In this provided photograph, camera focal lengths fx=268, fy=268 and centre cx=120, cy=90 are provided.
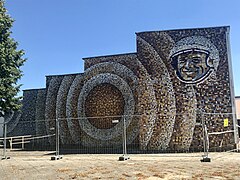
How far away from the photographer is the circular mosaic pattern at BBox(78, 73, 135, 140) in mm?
18719

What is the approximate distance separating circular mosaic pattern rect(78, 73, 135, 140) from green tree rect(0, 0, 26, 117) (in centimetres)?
503

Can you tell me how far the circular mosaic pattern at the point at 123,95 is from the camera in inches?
Answer: 737

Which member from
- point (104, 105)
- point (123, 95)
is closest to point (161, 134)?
point (123, 95)

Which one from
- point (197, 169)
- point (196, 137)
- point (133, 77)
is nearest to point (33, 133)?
point (133, 77)

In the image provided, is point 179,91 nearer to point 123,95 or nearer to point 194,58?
point 194,58

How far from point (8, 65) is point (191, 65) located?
42.2 feet

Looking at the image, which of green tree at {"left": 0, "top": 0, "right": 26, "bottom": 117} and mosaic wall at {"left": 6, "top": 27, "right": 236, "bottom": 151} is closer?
mosaic wall at {"left": 6, "top": 27, "right": 236, "bottom": 151}

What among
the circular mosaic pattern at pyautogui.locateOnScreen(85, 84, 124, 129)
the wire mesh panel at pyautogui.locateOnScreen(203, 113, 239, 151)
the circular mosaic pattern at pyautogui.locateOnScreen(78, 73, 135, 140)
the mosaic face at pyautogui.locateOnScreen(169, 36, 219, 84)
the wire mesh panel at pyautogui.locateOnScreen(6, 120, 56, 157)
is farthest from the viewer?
the wire mesh panel at pyautogui.locateOnScreen(6, 120, 56, 157)

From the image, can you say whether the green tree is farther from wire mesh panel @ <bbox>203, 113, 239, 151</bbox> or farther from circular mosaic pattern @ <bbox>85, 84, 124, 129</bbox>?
wire mesh panel @ <bbox>203, 113, 239, 151</bbox>

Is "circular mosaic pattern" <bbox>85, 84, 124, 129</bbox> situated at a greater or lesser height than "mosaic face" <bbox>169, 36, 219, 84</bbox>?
lesser

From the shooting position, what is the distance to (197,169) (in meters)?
8.70

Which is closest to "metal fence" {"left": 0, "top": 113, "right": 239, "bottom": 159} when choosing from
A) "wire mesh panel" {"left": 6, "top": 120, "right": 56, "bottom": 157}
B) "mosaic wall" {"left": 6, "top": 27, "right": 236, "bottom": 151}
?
"mosaic wall" {"left": 6, "top": 27, "right": 236, "bottom": 151}

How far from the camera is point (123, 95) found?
19.1 metres

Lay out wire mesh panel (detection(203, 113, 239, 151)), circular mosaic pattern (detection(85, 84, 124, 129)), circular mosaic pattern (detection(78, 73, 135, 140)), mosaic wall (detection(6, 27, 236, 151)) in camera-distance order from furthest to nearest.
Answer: circular mosaic pattern (detection(85, 84, 124, 129)) < circular mosaic pattern (detection(78, 73, 135, 140)) < mosaic wall (detection(6, 27, 236, 151)) < wire mesh panel (detection(203, 113, 239, 151))
